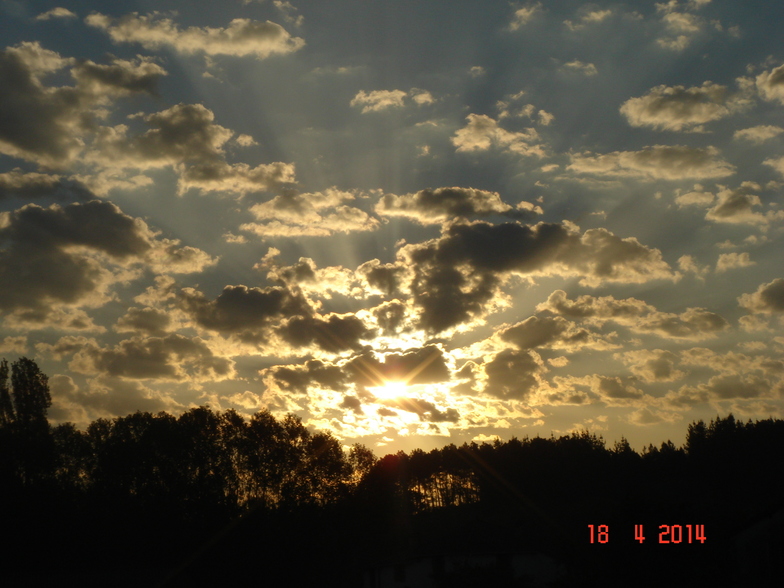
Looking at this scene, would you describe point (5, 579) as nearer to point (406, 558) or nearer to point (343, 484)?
point (406, 558)

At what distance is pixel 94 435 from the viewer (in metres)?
80.6

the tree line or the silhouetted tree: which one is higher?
the silhouetted tree

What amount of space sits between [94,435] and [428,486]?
7792 centimetres

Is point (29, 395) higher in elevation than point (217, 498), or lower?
higher
